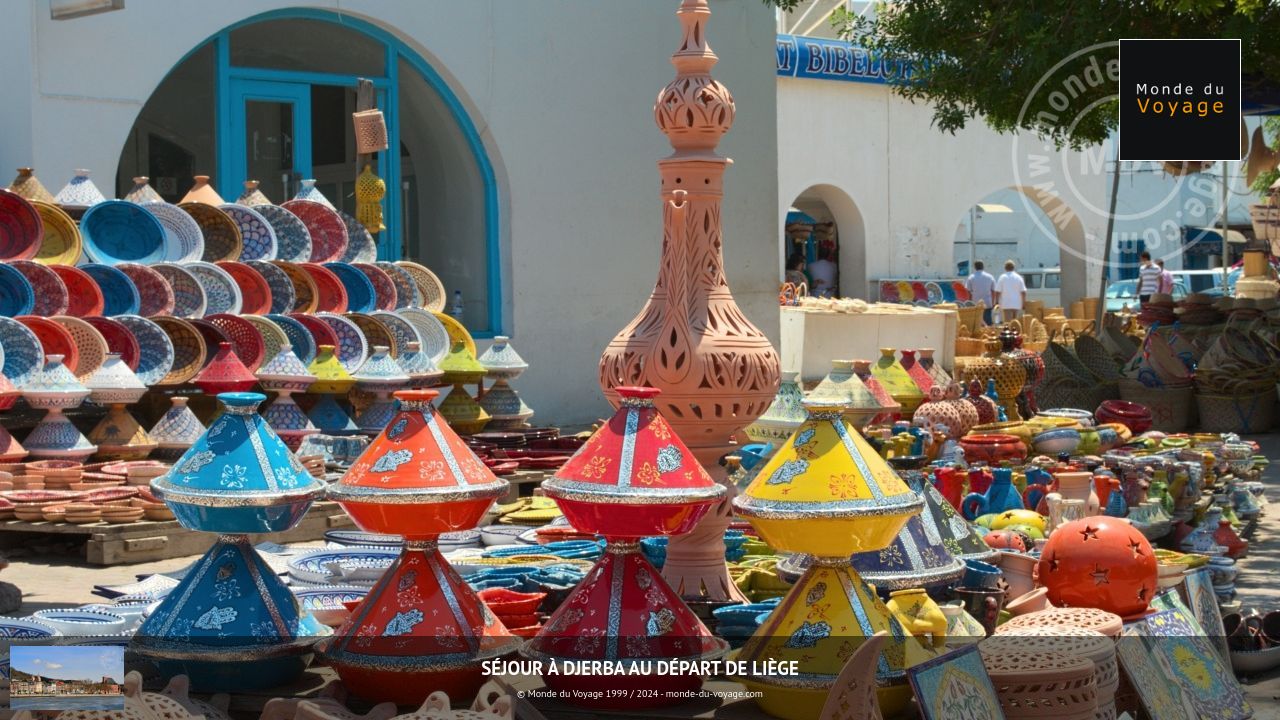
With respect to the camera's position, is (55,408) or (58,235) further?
(58,235)

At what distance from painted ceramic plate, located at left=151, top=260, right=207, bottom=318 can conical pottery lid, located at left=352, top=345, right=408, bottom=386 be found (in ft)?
3.21

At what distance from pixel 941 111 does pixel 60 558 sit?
315 inches

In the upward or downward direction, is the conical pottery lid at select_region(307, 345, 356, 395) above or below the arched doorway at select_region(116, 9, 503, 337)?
below

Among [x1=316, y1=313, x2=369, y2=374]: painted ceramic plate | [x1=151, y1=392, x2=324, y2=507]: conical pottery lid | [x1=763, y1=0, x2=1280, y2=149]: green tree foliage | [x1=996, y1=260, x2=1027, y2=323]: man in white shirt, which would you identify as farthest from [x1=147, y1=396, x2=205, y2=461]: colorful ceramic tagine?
[x1=996, y1=260, x2=1027, y2=323]: man in white shirt

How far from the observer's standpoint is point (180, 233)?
922 cm

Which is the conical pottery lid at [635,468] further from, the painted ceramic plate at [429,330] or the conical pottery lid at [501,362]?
the painted ceramic plate at [429,330]

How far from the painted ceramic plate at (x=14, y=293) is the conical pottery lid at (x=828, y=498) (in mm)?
Result: 5575

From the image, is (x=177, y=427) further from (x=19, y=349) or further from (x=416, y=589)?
(x=416, y=589)

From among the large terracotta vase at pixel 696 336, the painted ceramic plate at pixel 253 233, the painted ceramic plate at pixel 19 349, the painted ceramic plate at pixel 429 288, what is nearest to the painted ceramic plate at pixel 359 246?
the painted ceramic plate at pixel 429 288

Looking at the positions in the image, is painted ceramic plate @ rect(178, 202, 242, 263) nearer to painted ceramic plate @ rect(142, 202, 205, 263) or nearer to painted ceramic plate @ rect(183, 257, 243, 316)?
painted ceramic plate @ rect(142, 202, 205, 263)

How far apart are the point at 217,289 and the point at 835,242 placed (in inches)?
601

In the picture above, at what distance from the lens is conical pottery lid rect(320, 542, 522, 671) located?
11.9ft

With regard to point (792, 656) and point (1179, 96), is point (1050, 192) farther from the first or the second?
point (792, 656)

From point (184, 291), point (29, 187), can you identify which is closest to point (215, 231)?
point (184, 291)
